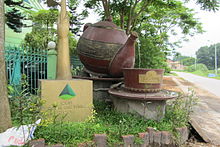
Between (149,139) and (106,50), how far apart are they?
221 centimetres

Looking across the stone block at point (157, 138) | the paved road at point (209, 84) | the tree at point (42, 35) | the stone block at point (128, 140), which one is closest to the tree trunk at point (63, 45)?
the stone block at point (128, 140)

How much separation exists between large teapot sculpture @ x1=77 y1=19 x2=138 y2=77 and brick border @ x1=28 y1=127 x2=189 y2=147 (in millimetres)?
1752

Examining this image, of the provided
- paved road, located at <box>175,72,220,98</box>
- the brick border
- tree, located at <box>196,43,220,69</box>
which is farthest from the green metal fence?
tree, located at <box>196,43,220,69</box>

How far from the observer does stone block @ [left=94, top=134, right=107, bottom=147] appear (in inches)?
93.7

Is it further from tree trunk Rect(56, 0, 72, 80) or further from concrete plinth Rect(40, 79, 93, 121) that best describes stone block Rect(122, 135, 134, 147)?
tree trunk Rect(56, 0, 72, 80)

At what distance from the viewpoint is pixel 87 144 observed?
91.4 inches

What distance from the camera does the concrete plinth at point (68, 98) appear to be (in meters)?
2.82

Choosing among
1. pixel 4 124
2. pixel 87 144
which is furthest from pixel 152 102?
pixel 4 124

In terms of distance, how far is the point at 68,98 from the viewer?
9.73 feet

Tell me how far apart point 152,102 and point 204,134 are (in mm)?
1129

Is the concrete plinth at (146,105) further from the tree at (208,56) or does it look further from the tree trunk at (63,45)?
the tree at (208,56)

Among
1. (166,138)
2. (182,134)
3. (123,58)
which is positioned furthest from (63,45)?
(182,134)

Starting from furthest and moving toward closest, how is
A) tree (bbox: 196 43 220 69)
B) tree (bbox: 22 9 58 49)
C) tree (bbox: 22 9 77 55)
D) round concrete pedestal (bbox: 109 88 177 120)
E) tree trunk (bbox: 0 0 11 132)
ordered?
tree (bbox: 196 43 220 69), tree (bbox: 22 9 58 49), tree (bbox: 22 9 77 55), round concrete pedestal (bbox: 109 88 177 120), tree trunk (bbox: 0 0 11 132)

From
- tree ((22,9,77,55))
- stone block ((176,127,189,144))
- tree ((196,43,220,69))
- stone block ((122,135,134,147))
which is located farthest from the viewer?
tree ((196,43,220,69))
